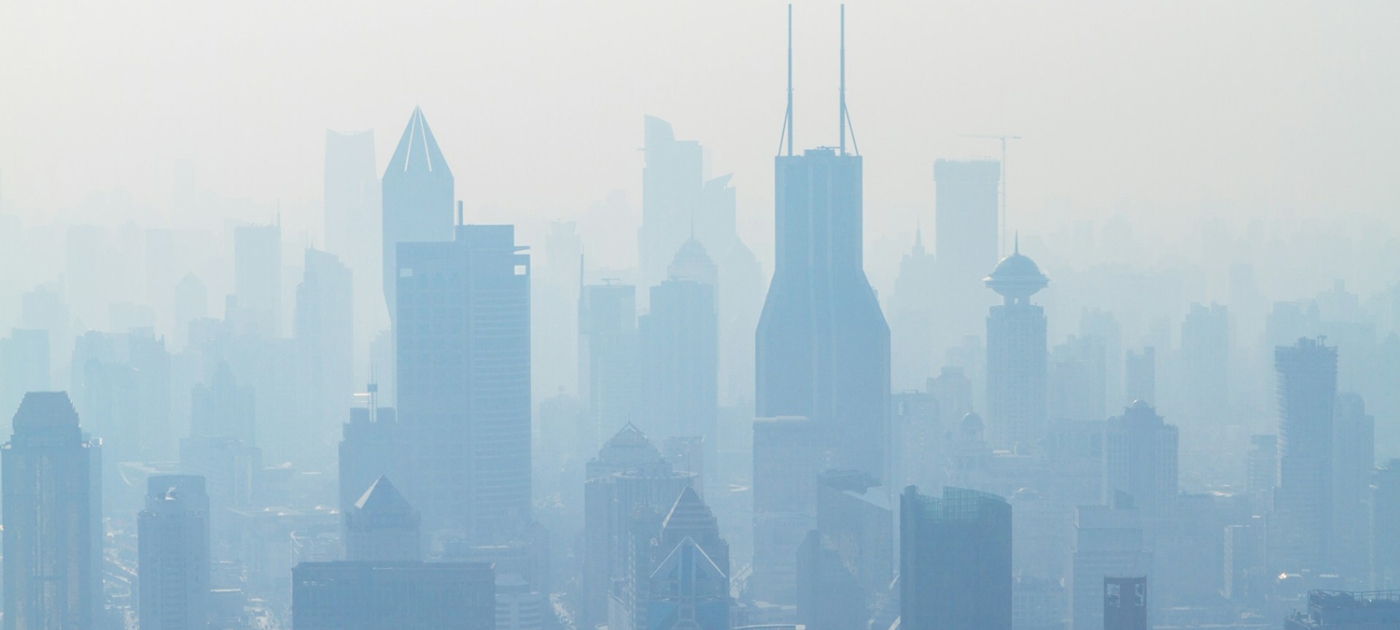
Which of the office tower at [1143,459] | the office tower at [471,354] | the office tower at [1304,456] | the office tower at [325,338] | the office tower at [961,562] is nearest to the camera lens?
the office tower at [961,562]

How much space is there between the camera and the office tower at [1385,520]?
27359mm

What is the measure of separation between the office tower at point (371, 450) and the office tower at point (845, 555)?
6746 millimetres

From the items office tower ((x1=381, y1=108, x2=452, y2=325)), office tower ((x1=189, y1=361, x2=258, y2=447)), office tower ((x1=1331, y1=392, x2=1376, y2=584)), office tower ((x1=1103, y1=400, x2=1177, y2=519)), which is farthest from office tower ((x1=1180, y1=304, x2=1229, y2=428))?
office tower ((x1=189, y1=361, x2=258, y2=447))

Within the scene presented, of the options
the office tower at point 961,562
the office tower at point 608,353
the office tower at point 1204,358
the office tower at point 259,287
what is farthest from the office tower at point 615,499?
the office tower at point 259,287

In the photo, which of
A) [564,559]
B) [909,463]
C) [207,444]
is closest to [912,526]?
[564,559]

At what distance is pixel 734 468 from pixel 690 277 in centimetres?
886

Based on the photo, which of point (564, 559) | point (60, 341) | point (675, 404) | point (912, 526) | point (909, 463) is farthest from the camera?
point (675, 404)

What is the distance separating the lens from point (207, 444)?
36219mm

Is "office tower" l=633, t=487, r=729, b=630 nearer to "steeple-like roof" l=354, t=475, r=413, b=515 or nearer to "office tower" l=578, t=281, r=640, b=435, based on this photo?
"steeple-like roof" l=354, t=475, r=413, b=515

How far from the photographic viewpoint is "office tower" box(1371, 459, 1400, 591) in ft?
89.8

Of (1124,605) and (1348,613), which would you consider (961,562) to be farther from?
(1348,613)

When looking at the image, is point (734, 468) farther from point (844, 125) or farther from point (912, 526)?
point (912, 526)

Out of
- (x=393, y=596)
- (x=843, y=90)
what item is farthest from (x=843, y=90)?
(x=393, y=596)

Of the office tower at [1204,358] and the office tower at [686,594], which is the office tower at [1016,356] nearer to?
the office tower at [1204,358]
